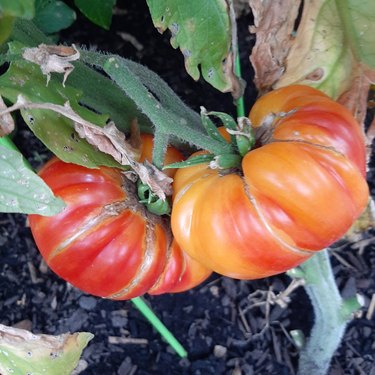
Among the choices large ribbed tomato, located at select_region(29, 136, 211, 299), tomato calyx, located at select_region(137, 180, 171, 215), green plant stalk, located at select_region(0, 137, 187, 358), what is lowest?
green plant stalk, located at select_region(0, 137, 187, 358)

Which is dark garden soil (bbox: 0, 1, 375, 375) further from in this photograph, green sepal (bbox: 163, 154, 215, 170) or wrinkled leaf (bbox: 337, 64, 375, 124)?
green sepal (bbox: 163, 154, 215, 170)

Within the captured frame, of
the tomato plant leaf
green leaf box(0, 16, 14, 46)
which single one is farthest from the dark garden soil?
green leaf box(0, 16, 14, 46)

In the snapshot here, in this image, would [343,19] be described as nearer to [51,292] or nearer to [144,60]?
[144,60]

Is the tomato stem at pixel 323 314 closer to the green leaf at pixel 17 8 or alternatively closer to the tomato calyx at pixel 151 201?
the tomato calyx at pixel 151 201

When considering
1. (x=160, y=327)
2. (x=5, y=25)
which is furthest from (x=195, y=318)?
(x=5, y=25)

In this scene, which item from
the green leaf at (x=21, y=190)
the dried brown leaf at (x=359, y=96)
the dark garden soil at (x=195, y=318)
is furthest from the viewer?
the dark garden soil at (x=195, y=318)

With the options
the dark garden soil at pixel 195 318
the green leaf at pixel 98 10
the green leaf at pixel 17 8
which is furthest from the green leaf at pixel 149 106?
the dark garden soil at pixel 195 318

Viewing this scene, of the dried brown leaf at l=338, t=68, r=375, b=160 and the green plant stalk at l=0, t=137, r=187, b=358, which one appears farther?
the green plant stalk at l=0, t=137, r=187, b=358
